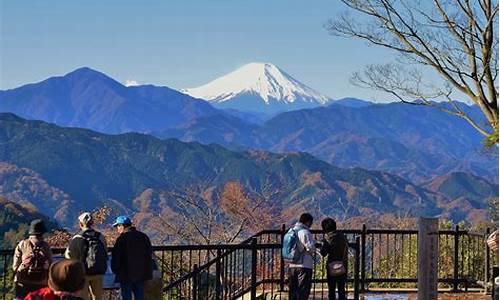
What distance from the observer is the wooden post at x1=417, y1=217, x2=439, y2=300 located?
1303 cm

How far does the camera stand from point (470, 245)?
59.0ft

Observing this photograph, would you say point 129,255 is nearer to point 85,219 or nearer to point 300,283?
point 85,219

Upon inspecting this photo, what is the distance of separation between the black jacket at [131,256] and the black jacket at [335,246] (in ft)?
9.76

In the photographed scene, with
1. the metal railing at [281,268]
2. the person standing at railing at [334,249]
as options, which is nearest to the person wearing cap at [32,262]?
the metal railing at [281,268]

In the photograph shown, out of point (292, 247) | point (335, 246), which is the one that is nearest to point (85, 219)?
point (292, 247)

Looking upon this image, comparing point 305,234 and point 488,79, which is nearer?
point 305,234

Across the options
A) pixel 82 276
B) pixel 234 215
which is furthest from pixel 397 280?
pixel 234 215

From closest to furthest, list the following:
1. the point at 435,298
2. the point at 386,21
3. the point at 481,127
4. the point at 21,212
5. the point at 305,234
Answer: the point at 305,234
the point at 435,298
the point at 481,127
the point at 386,21
the point at 21,212

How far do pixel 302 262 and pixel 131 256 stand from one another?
2683mm

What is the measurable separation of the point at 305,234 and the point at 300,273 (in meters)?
0.63

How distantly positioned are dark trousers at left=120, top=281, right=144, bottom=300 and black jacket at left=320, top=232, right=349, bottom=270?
295cm

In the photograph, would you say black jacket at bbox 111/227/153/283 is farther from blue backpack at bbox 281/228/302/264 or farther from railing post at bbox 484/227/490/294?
railing post at bbox 484/227/490/294

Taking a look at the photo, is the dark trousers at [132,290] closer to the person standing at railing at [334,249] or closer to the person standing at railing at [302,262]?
the person standing at railing at [302,262]

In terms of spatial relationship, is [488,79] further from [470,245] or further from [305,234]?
[305,234]
